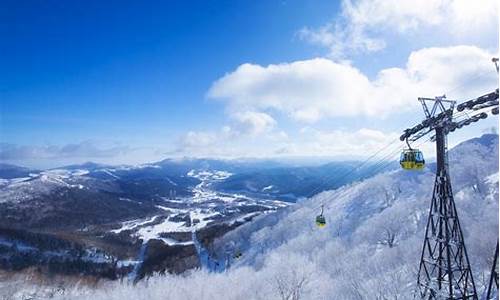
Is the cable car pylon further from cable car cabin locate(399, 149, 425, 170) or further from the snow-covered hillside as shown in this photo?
the snow-covered hillside

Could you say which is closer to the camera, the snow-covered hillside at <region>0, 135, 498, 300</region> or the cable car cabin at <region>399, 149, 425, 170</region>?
the cable car cabin at <region>399, 149, 425, 170</region>

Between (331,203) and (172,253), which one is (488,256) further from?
(172,253)

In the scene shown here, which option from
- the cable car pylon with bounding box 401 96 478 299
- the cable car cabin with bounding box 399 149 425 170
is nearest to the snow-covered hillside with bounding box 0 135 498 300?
the cable car pylon with bounding box 401 96 478 299

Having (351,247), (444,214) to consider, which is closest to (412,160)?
(444,214)

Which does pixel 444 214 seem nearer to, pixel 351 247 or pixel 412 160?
pixel 412 160

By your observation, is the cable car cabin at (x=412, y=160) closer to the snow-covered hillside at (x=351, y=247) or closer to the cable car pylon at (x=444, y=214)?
the cable car pylon at (x=444, y=214)

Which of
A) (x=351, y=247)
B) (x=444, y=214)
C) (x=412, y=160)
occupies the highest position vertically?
(x=412, y=160)
